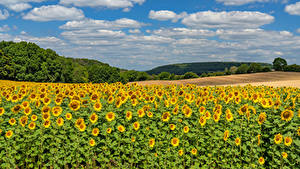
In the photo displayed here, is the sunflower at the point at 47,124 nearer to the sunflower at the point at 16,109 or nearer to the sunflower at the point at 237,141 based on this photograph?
the sunflower at the point at 16,109

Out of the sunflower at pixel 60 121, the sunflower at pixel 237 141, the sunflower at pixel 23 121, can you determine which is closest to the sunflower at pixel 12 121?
the sunflower at pixel 23 121

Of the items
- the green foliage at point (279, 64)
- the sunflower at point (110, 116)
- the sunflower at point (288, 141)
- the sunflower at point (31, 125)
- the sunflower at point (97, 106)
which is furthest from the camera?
the green foliage at point (279, 64)

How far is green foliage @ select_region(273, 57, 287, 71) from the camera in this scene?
6856cm

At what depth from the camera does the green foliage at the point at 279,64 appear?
68.6 metres

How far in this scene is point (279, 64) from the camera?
69188mm

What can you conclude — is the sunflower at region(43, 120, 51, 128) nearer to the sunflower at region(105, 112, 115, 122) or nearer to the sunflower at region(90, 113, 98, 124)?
the sunflower at region(90, 113, 98, 124)

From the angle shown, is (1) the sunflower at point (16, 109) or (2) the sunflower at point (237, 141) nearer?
(2) the sunflower at point (237, 141)

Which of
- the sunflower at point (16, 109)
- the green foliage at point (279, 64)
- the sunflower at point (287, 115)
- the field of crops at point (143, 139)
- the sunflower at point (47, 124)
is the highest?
the green foliage at point (279, 64)

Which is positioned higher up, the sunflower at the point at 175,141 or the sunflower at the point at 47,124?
the sunflower at the point at 47,124

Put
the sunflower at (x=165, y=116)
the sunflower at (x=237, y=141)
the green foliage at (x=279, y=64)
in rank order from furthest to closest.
Answer: the green foliage at (x=279, y=64), the sunflower at (x=165, y=116), the sunflower at (x=237, y=141)

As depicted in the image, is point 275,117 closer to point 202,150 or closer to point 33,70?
point 202,150

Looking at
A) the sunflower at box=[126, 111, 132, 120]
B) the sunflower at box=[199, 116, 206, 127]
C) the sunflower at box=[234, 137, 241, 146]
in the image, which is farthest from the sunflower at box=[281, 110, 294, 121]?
the sunflower at box=[126, 111, 132, 120]

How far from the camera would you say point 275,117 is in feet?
22.5

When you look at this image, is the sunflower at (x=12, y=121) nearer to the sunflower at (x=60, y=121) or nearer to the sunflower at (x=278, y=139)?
the sunflower at (x=60, y=121)
